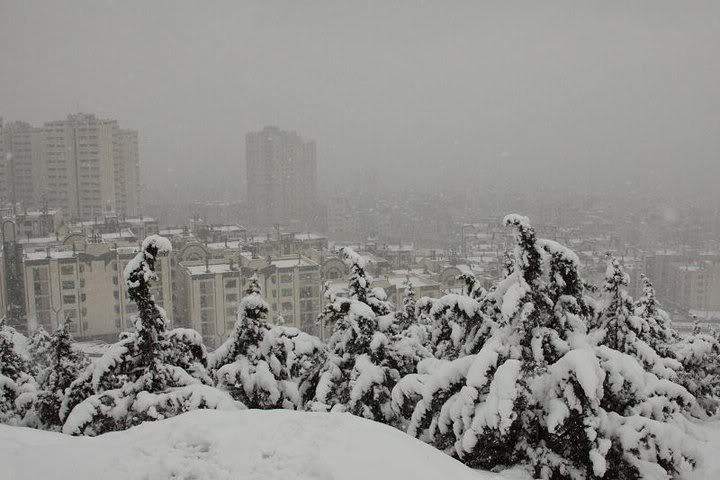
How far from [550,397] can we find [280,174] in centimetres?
8821

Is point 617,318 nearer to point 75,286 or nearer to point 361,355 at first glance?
point 361,355

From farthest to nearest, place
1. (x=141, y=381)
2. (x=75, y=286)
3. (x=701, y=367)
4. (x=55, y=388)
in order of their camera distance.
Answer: (x=75, y=286), (x=701, y=367), (x=55, y=388), (x=141, y=381)

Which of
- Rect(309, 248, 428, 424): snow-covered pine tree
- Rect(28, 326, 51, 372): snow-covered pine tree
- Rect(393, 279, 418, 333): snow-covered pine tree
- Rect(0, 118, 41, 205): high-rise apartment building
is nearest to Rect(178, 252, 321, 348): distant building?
Rect(28, 326, 51, 372): snow-covered pine tree

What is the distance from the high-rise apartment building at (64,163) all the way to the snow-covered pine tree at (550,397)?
71619 mm

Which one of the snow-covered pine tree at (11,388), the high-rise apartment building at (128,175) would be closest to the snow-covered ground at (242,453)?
the snow-covered pine tree at (11,388)

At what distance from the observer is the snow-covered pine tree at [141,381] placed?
7574mm

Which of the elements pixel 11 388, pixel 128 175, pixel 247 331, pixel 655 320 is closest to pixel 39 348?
pixel 11 388

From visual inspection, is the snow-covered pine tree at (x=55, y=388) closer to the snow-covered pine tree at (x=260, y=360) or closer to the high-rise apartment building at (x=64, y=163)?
the snow-covered pine tree at (x=260, y=360)

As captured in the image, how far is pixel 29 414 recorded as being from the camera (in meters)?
11.1

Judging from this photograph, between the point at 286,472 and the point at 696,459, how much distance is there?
4.49m

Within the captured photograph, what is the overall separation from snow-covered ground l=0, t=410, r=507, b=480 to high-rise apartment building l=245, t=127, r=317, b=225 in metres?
78.8

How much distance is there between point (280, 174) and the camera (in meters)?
92.4

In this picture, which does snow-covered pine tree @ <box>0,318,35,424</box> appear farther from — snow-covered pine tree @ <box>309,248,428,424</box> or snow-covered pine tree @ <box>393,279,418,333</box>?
snow-covered pine tree @ <box>393,279,418,333</box>

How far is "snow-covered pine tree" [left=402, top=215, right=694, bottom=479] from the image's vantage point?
610 cm
